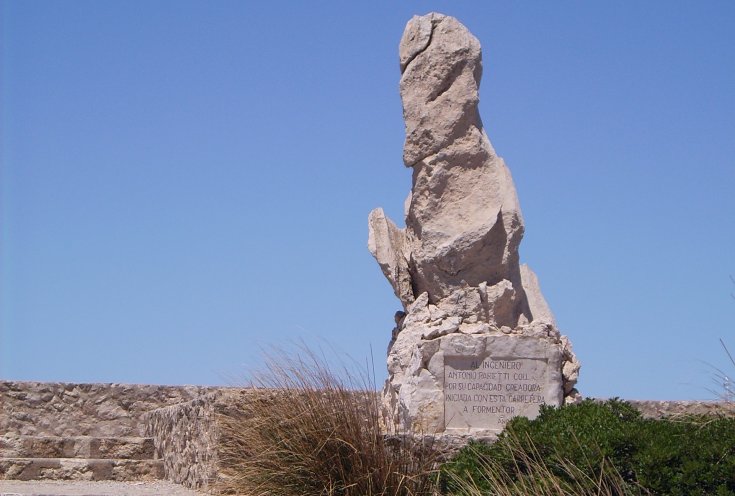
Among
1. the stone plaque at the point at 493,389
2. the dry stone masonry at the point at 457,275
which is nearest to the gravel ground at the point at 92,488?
the dry stone masonry at the point at 457,275

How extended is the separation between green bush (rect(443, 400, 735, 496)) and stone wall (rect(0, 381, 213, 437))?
23.9ft

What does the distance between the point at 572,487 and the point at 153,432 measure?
7477mm

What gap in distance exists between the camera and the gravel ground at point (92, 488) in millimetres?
9191

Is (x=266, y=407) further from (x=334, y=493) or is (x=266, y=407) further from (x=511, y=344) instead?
(x=511, y=344)

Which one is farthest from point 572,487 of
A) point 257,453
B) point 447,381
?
point 447,381

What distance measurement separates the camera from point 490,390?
406 inches

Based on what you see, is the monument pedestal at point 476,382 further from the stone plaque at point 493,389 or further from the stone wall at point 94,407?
the stone wall at point 94,407

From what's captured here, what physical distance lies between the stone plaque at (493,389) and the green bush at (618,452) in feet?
8.09

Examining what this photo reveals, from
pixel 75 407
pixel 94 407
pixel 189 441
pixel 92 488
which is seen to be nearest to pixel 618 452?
pixel 189 441

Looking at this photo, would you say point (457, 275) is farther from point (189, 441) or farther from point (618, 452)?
point (618, 452)

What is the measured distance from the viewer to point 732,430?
6836mm

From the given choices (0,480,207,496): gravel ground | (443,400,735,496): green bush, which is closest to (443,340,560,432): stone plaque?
(443,400,735,496): green bush

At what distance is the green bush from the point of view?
249 inches

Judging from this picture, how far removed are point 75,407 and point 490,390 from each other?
6185 mm
